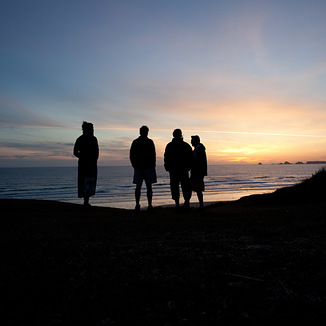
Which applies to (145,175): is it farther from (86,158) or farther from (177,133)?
(86,158)

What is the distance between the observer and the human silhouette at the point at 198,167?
27.6ft

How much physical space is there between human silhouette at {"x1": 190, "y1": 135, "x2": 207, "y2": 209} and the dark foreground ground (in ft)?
14.1

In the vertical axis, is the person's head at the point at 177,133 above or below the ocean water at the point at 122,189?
above

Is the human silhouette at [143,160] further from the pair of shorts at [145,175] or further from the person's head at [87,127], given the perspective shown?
the person's head at [87,127]

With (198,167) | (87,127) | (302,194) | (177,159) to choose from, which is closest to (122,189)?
(302,194)

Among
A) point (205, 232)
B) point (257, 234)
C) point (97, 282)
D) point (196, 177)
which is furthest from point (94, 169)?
point (97, 282)

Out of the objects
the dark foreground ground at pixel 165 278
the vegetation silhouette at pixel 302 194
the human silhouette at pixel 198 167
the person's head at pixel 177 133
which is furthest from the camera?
the vegetation silhouette at pixel 302 194

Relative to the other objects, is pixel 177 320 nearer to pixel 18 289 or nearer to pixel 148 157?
pixel 18 289

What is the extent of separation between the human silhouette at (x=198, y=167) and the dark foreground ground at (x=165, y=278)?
14.1ft

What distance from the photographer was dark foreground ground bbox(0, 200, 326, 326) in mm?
1638

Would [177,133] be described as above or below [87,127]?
below

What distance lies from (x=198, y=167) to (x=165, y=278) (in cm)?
642

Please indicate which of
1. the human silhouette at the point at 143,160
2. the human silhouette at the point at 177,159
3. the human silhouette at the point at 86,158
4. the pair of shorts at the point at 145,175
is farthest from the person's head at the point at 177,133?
the human silhouette at the point at 86,158

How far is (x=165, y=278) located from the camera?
2.22 metres
